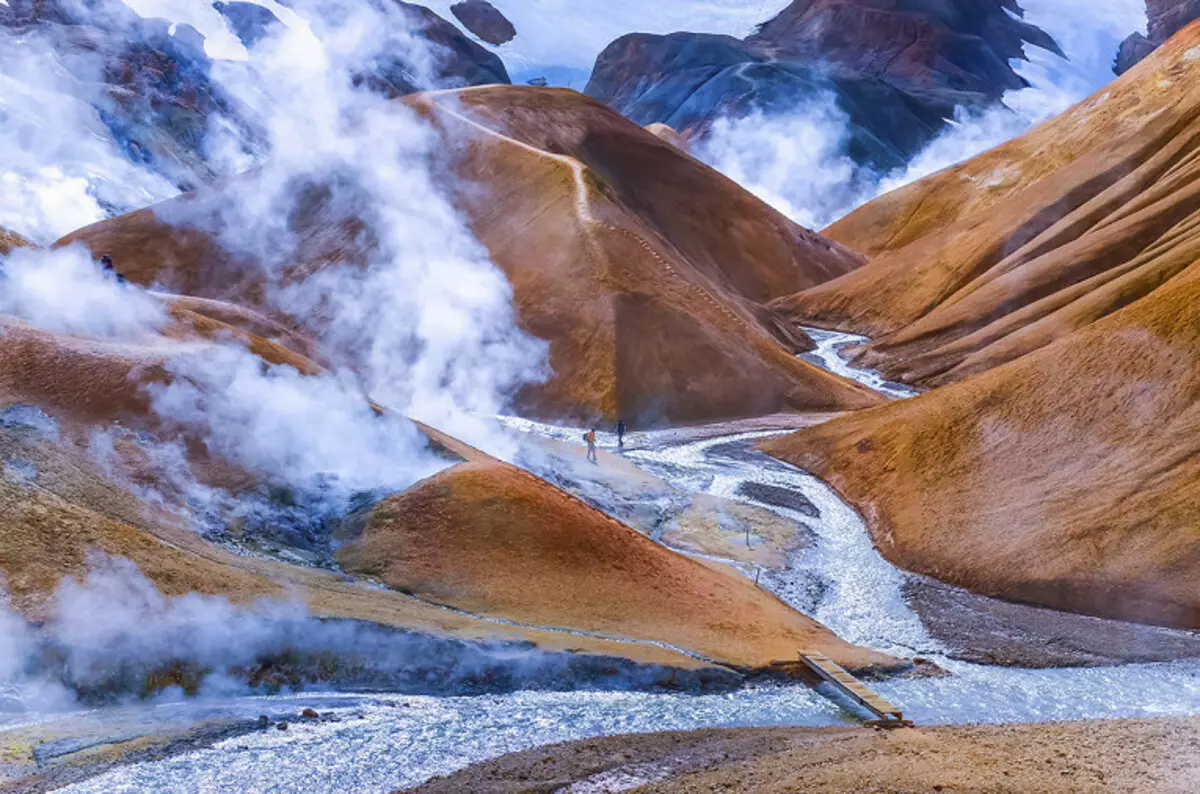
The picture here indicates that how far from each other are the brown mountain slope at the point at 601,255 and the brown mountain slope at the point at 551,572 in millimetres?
30243

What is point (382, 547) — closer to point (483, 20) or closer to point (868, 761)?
point (868, 761)

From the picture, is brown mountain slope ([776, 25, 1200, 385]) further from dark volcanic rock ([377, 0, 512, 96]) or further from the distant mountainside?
dark volcanic rock ([377, 0, 512, 96])

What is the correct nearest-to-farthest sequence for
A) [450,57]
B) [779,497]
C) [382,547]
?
[382,547] < [779,497] < [450,57]

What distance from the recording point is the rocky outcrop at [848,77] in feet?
559

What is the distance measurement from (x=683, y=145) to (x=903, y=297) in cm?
7481

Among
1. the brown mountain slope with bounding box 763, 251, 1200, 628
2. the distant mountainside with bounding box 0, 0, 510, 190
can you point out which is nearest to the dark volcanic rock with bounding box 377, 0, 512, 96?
the distant mountainside with bounding box 0, 0, 510, 190

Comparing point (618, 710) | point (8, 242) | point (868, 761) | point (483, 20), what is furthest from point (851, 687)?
point (483, 20)

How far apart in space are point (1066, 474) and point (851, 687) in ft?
57.2

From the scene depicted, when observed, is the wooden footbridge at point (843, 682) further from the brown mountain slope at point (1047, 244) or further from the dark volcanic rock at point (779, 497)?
the brown mountain slope at point (1047, 244)

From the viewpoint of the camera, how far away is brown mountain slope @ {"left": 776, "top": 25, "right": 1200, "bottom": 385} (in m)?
65.1

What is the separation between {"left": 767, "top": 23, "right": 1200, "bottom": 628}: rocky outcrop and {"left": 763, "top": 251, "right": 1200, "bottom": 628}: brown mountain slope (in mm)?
65

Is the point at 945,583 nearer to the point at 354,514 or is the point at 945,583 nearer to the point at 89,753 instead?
the point at 354,514

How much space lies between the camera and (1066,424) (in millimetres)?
39500

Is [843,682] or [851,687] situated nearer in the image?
[851,687]
